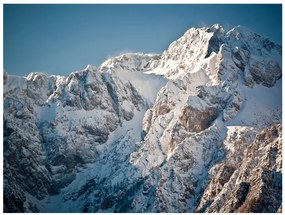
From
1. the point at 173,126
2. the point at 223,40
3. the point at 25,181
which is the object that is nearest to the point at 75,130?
the point at 25,181

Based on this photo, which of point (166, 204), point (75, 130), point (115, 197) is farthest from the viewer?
point (75, 130)

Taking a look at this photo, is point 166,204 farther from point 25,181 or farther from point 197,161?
point 25,181

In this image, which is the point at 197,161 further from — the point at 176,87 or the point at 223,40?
the point at 223,40

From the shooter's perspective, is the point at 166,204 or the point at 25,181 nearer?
the point at 166,204

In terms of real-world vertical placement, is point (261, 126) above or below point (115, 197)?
above

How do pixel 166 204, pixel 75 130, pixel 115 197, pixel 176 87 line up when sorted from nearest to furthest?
pixel 166 204 < pixel 115 197 < pixel 176 87 < pixel 75 130

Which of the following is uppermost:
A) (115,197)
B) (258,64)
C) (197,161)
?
(258,64)
